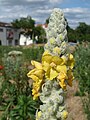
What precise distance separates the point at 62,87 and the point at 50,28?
36 centimetres

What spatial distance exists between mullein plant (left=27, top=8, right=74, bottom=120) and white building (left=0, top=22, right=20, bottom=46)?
7949cm

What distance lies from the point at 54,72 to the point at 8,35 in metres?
83.2

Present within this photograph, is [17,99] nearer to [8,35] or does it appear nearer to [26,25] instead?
[26,25]

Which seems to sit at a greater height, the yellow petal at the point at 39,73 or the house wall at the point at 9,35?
the yellow petal at the point at 39,73

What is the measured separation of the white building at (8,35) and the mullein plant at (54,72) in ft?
261

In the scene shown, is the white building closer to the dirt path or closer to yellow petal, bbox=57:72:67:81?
the dirt path

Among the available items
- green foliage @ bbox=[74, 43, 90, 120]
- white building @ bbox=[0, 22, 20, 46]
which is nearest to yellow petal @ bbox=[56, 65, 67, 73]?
green foliage @ bbox=[74, 43, 90, 120]

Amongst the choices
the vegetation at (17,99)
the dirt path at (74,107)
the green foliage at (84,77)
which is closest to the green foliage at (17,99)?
the vegetation at (17,99)

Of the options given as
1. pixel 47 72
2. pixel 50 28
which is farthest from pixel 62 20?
Answer: pixel 47 72

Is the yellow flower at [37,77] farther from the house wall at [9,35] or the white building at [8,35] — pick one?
the house wall at [9,35]

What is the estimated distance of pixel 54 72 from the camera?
2303mm

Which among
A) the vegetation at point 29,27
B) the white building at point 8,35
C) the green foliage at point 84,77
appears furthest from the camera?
the white building at point 8,35

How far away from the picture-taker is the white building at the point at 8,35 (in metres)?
82.6

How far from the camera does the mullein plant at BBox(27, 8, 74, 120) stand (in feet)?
7.49
